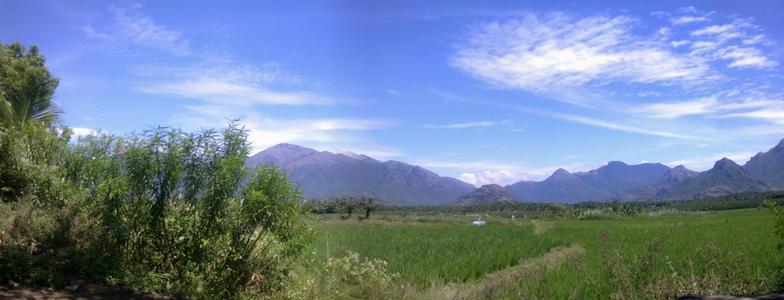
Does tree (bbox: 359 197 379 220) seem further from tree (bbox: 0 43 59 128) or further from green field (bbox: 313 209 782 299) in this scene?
tree (bbox: 0 43 59 128)

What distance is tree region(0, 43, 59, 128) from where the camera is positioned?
→ 1126 cm

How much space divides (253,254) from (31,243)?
3.04 meters

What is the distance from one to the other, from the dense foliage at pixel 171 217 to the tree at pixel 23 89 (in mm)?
3876

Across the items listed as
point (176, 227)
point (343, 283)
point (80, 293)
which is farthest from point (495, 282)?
point (80, 293)

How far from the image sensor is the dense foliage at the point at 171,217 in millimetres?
7305

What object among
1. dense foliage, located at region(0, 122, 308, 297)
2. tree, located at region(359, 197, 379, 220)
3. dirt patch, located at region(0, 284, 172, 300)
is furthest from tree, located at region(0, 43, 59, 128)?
tree, located at region(359, 197, 379, 220)

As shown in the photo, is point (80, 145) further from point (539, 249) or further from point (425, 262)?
point (539, 249)

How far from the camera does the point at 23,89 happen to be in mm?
12797

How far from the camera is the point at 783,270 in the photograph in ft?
27.7

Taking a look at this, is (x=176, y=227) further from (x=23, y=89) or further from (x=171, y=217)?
(x=23, y=89)

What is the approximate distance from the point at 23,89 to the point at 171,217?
820 centimetres

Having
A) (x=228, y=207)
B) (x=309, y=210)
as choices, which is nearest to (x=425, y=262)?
(x=309, y=210)

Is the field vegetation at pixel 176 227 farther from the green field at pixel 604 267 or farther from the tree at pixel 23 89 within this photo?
the tree at pixel 23 89

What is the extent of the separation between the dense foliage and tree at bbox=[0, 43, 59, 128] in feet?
12.7
